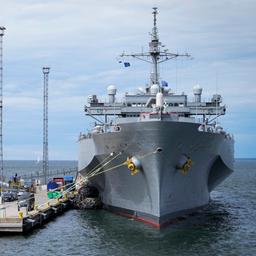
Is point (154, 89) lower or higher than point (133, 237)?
higher

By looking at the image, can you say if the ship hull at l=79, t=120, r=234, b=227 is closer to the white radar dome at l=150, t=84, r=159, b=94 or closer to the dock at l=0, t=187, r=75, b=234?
the dock at l=0, t=187, r=75, b=234

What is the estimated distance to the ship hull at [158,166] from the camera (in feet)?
77.9

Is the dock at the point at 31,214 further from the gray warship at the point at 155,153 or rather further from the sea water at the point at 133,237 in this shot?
the gray warship at the point at 155,153

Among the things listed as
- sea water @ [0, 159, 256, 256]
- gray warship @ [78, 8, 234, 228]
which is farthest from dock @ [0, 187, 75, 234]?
gray warship @ [78, 8, 234, 228]

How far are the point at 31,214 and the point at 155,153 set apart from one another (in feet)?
27.0

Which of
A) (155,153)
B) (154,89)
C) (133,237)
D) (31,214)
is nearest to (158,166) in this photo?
(155,153)

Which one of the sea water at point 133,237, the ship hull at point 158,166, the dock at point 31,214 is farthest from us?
the dock at point 31,214

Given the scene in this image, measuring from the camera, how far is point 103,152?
2786cm

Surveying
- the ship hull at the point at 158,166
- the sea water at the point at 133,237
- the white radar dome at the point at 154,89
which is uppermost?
the white radar dome at the point at 154,89

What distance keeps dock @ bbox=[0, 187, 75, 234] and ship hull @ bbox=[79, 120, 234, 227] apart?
4.08m

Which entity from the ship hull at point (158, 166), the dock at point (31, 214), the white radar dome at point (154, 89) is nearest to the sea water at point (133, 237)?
the dock at point (31, 214)

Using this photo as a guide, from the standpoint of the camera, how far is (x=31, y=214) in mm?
27047

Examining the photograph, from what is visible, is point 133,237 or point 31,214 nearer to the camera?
point 133,237

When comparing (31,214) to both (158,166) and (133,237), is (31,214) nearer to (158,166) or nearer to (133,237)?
(133,237)
